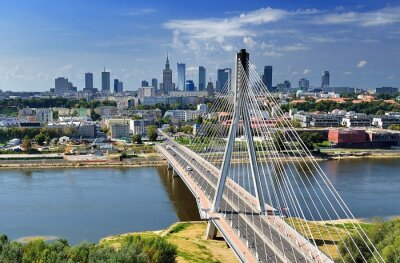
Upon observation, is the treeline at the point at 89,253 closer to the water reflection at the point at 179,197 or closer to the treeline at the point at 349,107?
the water reflection at the point at 179,197

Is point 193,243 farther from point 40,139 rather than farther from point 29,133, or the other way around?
point 29,133

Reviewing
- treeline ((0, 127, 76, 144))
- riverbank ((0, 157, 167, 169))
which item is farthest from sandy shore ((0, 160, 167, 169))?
treeline ((0, 127, 76, 144))

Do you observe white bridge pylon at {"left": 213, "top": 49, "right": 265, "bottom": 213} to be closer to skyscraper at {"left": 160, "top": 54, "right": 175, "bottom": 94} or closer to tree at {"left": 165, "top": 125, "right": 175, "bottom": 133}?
tree at {"left": 165, "top": 125, "right": 175, "bottom": 133}

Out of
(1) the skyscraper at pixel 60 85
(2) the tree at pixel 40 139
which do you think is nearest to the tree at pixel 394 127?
(2) the tree at pixel 40 139

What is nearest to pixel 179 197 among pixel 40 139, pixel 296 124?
pixel 40 139

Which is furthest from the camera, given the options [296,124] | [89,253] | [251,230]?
[296,124]

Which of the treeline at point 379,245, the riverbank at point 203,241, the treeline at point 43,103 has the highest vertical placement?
the treeline at point 43,103
